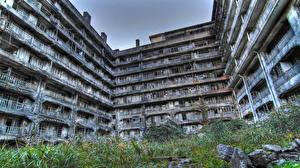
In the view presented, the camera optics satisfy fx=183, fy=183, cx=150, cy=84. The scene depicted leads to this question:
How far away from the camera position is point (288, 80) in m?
15.6

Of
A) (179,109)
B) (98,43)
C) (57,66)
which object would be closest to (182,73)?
(179,109)

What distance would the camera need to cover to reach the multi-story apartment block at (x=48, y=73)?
19047mm

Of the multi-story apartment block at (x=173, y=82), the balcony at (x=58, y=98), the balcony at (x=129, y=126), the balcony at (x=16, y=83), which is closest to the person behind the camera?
the balcony at (x=16, y=83)

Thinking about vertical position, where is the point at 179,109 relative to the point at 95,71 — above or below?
below

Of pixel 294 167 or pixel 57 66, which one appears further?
pixel 57 66

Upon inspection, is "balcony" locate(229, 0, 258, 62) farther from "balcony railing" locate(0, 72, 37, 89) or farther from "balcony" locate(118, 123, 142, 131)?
"balcony railing" locate(0, 72, 37, 89)

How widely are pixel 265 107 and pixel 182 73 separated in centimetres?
1831

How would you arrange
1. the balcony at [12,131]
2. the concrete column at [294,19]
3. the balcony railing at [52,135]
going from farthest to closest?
the balcony railing at [52,135]
the balcony at [12,131]
the concrete column at [294,19]

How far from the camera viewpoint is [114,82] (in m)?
43.4

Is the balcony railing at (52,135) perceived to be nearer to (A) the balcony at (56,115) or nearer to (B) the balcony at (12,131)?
(A) the balcony at (56,115)

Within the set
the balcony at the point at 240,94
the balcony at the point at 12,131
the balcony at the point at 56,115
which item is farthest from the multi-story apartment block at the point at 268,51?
the balcony at the point at 12,131

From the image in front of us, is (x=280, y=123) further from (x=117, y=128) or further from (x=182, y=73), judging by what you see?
(x=117, y=128)

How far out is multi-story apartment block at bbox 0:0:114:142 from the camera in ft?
62.5

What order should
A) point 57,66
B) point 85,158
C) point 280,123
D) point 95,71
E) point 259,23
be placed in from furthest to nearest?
point 95,71 → point 57,66 → point 259,23 → point 280,123 → point 85,158
